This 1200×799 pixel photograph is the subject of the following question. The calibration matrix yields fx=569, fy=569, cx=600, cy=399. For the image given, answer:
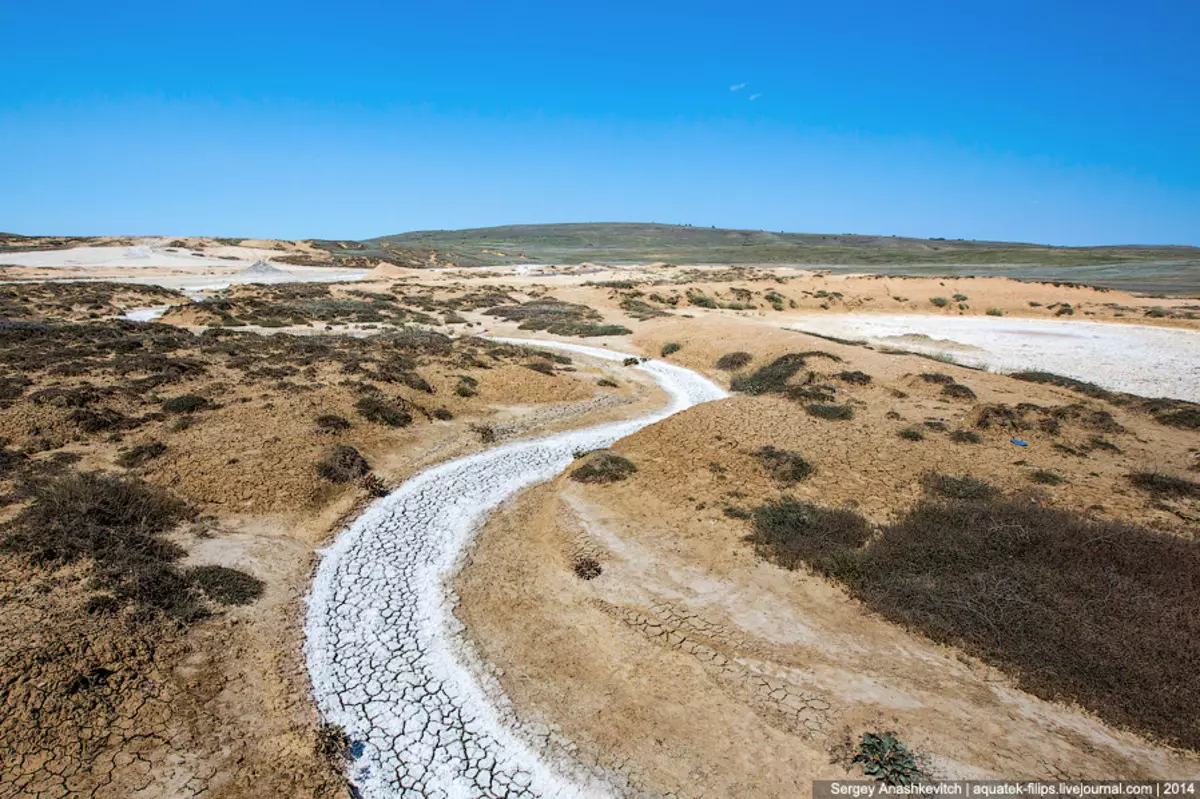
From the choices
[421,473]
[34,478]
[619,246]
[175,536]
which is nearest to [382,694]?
[175,536]

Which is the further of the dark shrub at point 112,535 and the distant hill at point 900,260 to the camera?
the distant hill at point 900,260

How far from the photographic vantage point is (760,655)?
10.2 m

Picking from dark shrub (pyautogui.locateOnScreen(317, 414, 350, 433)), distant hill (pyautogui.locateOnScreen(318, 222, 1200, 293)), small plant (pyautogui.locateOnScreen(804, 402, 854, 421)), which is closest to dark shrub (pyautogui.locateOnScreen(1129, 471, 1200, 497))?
small plant (pyautogui.locateOnScreen(804, 402, 854, 421))

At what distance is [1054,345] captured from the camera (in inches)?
1566

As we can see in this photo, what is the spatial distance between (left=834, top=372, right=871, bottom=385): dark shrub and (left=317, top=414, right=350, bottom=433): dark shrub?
70.8 ft

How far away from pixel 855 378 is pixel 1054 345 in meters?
24.1

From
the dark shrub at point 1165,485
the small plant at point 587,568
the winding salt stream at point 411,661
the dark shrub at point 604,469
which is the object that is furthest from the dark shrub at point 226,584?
the dark shrub at point 1165,485

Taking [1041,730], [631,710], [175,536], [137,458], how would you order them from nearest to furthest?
[1041,730] → [631,710] → [175,536] → [137,458]

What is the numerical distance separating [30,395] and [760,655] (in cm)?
2440

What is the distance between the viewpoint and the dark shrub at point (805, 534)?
12.9 meters

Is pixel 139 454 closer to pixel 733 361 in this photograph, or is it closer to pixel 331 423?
pixel 331 423

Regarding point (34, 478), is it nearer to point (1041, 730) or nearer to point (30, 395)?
point (30, 395)

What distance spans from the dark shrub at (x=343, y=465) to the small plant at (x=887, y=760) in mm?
14877

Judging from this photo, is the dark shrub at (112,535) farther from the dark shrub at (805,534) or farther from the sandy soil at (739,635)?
the dark shrub at (805,534)
